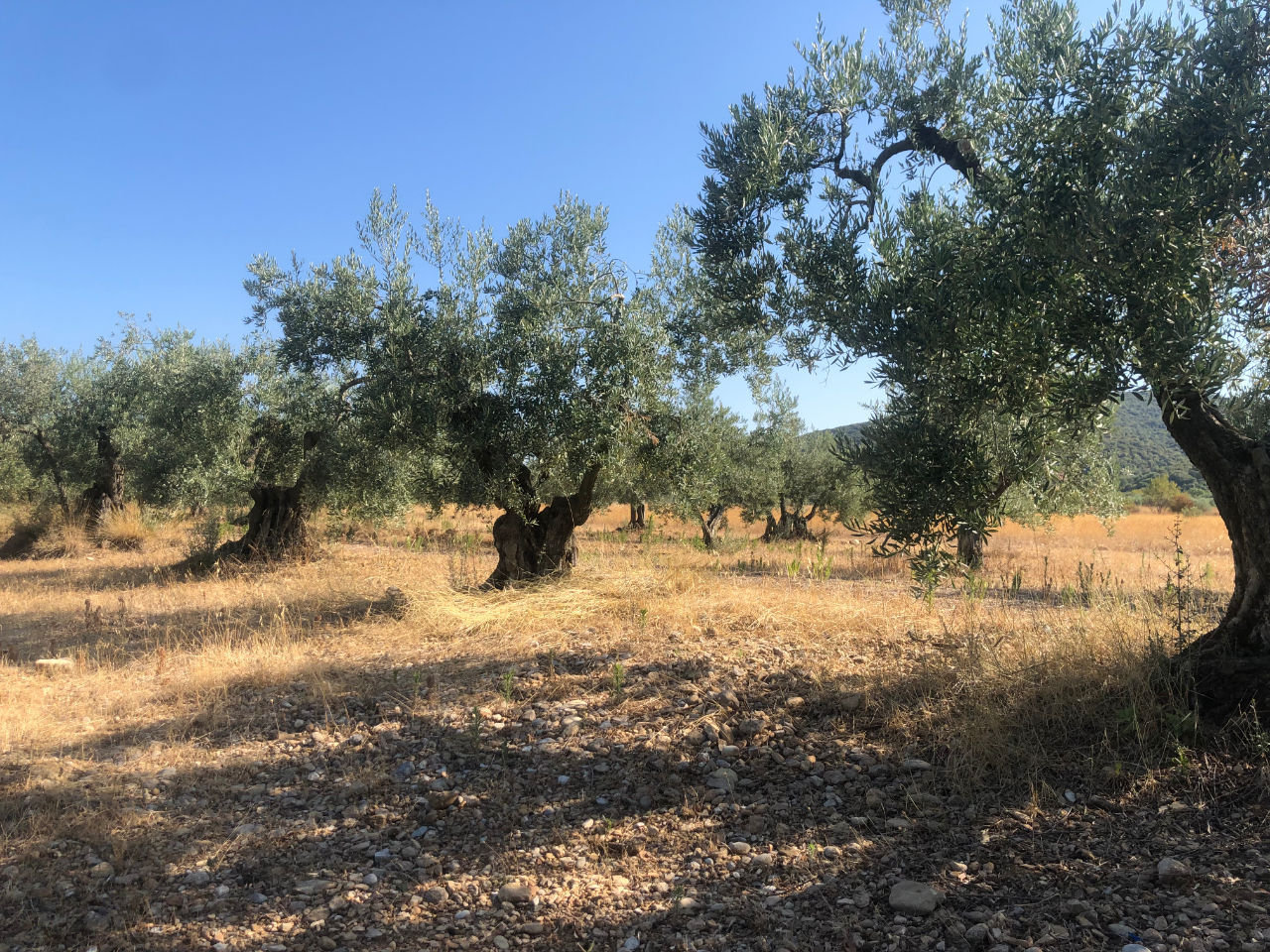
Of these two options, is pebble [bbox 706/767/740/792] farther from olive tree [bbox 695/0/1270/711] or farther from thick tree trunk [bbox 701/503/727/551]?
thick tree trunk [bbox 701/503/727/551]

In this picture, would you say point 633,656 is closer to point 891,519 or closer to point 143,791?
point 891,519

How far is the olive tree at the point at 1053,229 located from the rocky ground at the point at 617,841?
2.18 meters

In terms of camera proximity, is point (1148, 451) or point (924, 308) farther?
point (1148, 451)

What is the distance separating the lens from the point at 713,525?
25.1m

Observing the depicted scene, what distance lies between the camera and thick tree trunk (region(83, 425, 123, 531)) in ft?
72.8

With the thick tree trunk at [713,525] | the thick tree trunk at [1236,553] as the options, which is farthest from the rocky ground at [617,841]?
the thick tree trunk at [713,525]

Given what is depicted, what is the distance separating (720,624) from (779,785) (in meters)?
3.44

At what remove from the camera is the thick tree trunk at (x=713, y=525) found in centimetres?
2070

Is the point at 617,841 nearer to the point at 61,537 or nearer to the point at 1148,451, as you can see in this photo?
the point at 61,537

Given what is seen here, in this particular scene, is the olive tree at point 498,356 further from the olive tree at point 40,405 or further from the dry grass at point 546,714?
the olive tree at point 40,405

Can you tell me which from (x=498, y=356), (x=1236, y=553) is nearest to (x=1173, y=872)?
(x=1236, y=553)

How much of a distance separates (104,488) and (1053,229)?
27038 mm

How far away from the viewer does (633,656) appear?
308 inches

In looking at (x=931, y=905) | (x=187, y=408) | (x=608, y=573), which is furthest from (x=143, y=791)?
(x=187, y=408)
